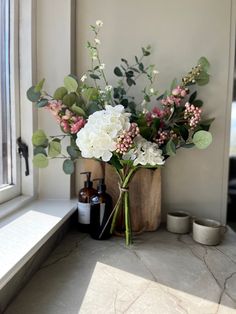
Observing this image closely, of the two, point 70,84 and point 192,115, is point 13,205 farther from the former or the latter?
point 192,115

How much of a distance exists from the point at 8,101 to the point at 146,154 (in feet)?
2.06

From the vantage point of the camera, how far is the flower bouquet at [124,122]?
94 cm

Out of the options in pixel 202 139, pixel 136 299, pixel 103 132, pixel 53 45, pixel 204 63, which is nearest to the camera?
A: pixel 136 299

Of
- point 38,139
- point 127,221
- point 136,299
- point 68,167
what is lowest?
point 136,299

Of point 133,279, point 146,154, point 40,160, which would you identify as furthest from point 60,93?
point 133,279

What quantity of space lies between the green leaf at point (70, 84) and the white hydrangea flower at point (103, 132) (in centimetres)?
20

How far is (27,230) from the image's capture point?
934mm

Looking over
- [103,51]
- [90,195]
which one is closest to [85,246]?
[90,195]

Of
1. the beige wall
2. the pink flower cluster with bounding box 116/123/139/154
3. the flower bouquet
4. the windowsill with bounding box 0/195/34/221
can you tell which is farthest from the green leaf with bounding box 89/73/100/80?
the windowsill with bounding box 0/195/34/221

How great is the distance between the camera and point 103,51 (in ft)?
4.17

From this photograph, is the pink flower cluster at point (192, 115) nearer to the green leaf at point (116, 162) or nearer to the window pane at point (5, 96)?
the green leaf at point (116, 162)

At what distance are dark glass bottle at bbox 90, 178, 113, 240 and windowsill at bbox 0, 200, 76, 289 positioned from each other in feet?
0.36

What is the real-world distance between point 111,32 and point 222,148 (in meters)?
0.69

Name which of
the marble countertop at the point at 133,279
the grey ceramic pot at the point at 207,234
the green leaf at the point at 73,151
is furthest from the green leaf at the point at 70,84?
the grey ceramic pot at the point at 207,234
